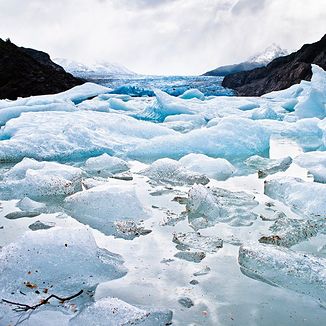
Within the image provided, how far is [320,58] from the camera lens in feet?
66.4

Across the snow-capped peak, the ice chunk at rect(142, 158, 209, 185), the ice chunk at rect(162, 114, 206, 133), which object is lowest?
the ice chunk at rect(142, 158, 209, 185)

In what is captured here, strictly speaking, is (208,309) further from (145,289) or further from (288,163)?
(288,163)

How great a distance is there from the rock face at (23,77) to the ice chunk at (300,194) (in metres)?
12.4

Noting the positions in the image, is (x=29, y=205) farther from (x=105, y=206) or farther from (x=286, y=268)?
(x=286, y=268)

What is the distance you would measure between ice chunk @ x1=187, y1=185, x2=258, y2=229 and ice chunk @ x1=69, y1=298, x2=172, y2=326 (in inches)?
35.8

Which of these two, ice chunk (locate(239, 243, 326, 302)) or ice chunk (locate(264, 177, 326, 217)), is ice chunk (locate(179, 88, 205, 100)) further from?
ice chunk (locate(239, 243, 326, 302))

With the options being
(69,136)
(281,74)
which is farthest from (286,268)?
(281,74)

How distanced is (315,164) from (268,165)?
1.57ft

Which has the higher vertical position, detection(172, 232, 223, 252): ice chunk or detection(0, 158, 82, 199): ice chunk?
detection(0, 158, 82, 199): ice chunk

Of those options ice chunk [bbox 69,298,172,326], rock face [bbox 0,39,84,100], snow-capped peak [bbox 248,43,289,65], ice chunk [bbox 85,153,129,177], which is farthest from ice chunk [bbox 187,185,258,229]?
snow-capped peak [bbox 248,43,289,65]

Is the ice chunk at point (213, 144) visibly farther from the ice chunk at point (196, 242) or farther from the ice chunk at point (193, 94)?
the ice chunk at point (193, 94)

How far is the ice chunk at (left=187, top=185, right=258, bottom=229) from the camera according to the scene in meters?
2.34

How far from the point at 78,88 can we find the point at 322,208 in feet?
29.4

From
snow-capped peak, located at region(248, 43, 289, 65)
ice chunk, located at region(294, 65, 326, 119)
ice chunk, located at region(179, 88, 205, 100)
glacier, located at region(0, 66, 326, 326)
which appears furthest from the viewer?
snow-capped peak, located at region(248, 43, 289, 65)
